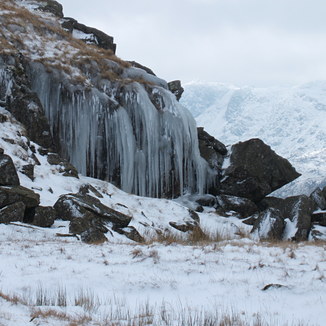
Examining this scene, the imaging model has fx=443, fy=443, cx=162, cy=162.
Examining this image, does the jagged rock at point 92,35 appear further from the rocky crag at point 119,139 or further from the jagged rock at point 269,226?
the jagged rock at point 269,226

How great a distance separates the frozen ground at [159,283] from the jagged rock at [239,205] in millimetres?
13593

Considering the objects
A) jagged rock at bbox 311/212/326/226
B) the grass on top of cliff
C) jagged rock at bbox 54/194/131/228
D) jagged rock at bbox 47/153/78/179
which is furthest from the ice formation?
jagged rock at bbox 54/194/131/228

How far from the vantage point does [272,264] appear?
6402mm

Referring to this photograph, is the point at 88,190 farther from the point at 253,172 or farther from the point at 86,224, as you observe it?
the point at 253,172

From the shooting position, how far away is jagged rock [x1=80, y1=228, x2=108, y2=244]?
1005cm

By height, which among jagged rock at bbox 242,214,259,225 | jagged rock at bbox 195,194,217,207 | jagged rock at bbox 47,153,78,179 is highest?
jagged rock at bbox 47,153,78,179

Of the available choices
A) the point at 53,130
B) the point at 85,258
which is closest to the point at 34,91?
the point at 53,130

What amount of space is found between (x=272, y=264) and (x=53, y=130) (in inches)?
559

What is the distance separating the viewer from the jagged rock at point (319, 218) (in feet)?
63.4

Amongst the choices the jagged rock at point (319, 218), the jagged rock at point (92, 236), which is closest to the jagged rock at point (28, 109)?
the jagged rock at point (92, 236)

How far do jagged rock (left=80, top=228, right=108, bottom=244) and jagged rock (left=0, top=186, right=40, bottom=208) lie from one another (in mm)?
1621

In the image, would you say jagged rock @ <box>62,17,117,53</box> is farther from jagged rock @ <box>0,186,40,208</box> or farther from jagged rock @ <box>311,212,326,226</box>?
jagged rock @ <box>0,186,40,208</box>

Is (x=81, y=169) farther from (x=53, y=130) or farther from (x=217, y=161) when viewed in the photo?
(x=217, y=161)

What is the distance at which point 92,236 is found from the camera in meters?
10.2
